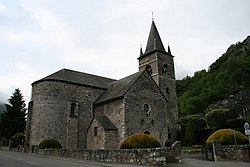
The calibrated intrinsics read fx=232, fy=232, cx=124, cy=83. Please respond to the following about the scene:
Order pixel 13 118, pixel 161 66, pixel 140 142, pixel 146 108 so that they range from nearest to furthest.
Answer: pixel 140 142
pixel 146 108
pixel 161 66
pixel 13 118

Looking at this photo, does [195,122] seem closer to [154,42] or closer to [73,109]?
[154,42]

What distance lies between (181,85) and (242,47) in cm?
2365

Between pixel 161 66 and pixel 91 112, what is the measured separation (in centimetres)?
1402

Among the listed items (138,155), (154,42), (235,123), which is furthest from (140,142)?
(154,42)

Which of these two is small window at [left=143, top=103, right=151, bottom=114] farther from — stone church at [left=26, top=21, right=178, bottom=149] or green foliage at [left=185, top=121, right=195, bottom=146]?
green foliage at [left=185, top=121, right=195, bottom=146]

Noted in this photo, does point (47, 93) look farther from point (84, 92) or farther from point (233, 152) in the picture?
point (233, 152)

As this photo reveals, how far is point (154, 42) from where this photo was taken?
38250 mm

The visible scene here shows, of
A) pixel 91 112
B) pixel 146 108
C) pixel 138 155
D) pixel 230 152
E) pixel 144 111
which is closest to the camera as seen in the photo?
pixel 138 155

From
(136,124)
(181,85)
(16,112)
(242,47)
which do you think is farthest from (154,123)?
(181,85)

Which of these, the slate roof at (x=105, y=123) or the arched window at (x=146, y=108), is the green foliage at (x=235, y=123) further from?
the slate roof at (x=105, y=123)

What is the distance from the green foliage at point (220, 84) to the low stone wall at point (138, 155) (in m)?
43.4

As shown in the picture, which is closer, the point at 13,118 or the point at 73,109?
the point at 73,109

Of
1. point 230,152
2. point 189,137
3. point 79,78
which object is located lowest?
point 230,152

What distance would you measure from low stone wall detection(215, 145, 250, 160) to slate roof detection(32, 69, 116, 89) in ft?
60.3
